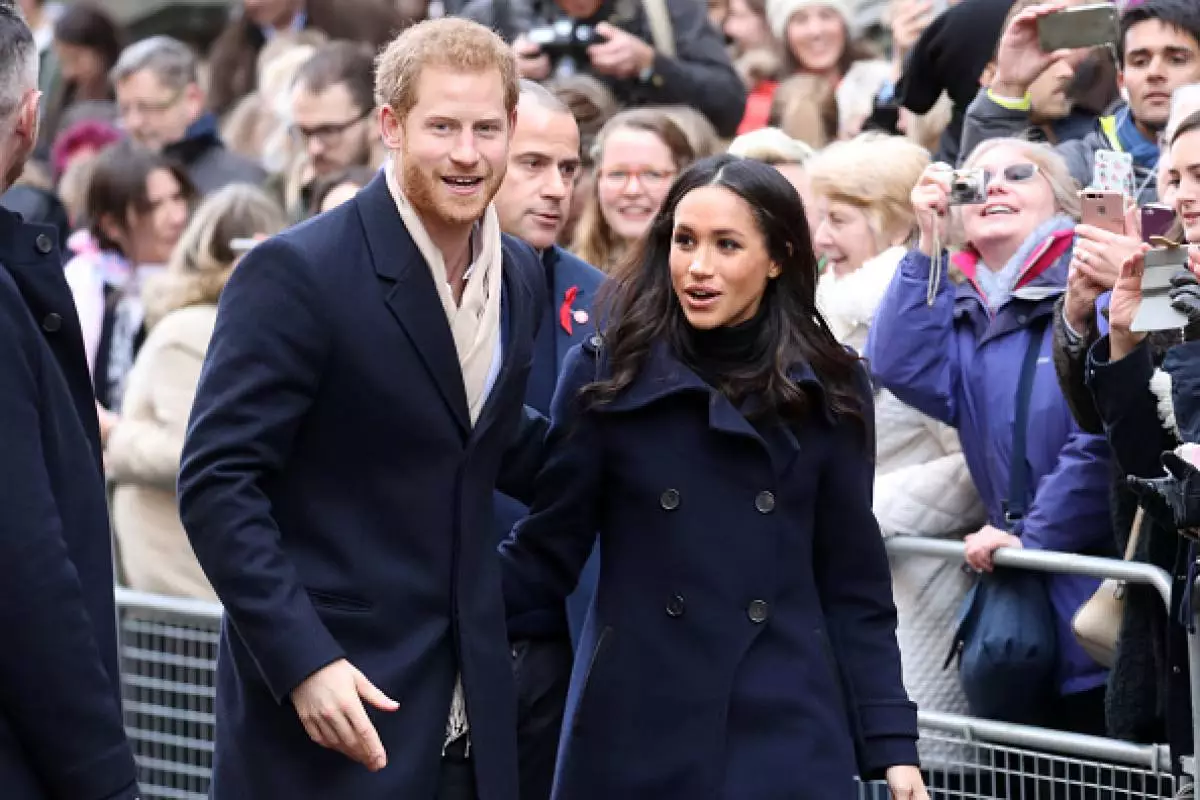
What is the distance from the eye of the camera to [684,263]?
4664 mm

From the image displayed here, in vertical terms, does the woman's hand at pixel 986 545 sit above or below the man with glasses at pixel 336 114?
below

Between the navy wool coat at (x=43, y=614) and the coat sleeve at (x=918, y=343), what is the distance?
113 inches

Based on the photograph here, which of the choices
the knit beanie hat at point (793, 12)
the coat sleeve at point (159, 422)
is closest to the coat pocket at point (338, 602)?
the coat sleeve at point (159, 422)

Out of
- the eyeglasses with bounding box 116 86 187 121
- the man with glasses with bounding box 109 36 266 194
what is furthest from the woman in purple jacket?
the eyeglasses with bounding box 116 86 187 121

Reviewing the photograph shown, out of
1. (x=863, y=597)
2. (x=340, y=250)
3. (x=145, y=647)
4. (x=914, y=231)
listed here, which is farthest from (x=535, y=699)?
(x=145, y=647)

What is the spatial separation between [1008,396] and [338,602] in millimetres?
2351

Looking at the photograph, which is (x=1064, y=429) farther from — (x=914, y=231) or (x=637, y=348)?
(x=637, y=348)

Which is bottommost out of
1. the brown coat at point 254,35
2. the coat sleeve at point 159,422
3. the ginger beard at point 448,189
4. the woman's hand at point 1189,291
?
the coat sleeve at point 159,422

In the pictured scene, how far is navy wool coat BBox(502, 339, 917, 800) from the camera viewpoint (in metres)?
4.52

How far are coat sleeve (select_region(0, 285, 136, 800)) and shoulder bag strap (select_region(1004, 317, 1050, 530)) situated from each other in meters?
2.98

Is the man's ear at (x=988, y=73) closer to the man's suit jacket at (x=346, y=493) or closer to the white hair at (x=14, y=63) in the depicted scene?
the man's suit jacket at (x=346, y=493)

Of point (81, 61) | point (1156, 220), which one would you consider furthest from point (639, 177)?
point (81, 61)

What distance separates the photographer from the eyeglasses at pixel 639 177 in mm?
7000

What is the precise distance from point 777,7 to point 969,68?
2414 mm
